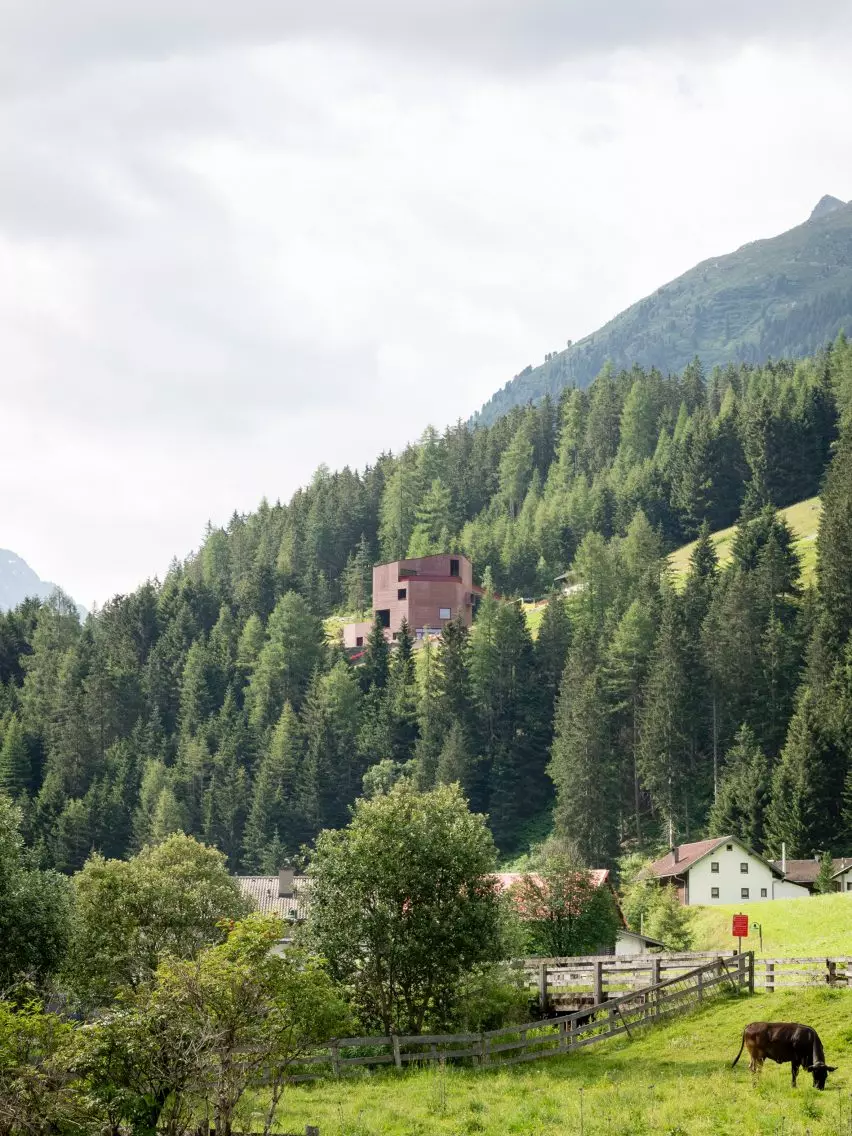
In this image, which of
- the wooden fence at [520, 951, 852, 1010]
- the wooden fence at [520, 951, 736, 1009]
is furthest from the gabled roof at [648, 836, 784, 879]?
the wooden fence at [520, 951, 736, 1009]

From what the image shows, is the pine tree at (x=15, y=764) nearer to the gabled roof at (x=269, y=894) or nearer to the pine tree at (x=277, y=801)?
the pine tree at (x=277, y=801)

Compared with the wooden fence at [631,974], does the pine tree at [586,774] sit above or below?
above

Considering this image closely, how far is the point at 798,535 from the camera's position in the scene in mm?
157000

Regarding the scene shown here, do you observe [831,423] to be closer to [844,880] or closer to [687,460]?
[687,460]

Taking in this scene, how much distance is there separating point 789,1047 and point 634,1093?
11.8ft

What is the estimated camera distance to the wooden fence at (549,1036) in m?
37.5

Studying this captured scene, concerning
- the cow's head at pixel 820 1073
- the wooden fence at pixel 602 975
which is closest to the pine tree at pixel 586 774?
the wooden fence at pixel 602 975

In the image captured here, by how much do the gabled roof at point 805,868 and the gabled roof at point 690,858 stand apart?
765 mm

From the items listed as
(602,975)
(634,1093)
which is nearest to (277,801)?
(602,975)

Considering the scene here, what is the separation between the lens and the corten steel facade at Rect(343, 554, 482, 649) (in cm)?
17200

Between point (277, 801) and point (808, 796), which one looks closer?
point (808, 796)

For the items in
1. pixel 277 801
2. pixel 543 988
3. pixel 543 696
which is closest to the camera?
pixel 543 988

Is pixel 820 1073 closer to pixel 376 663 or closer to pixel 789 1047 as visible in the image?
pixel 789 1047

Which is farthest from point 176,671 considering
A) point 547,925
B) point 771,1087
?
point 771,1087
